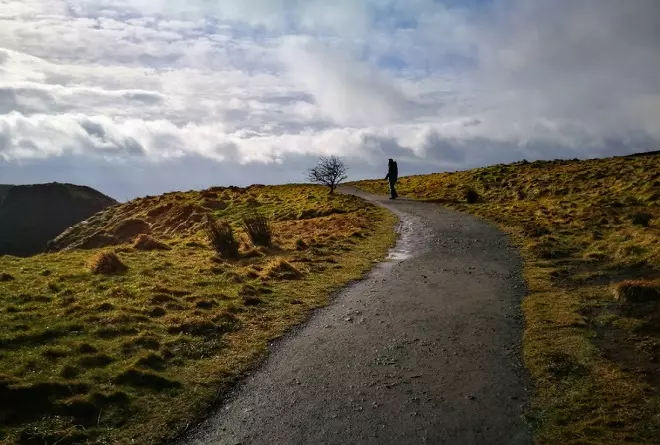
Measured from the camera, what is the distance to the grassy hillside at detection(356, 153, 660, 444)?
7.11 metres

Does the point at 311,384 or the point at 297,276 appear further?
the point at 297,276

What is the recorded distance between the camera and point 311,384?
8.66 meters

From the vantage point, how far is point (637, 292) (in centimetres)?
1176

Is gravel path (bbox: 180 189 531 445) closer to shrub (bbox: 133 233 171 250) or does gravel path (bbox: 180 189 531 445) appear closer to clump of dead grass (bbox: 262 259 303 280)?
clump of dead grass (bbox: 262 259 303 280)

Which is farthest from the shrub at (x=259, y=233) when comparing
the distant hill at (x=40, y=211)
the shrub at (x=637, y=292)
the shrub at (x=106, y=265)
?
the distant hill at (x=40, y=211)

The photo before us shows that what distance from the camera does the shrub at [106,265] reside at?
55.1 ft

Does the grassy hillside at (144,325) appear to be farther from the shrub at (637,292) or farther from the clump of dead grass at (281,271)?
the shrub at (637,292)

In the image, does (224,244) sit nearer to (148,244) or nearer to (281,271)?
(148,244)

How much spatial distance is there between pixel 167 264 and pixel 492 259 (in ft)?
39.4

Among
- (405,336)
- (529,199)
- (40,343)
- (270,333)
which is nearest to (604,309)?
(405,336)

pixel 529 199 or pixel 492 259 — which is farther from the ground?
pixel 529 199

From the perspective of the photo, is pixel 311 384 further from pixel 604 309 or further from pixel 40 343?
pixel 604 309

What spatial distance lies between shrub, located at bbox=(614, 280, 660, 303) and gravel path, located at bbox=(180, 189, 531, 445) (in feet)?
7.85

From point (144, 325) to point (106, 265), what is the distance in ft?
21.6
